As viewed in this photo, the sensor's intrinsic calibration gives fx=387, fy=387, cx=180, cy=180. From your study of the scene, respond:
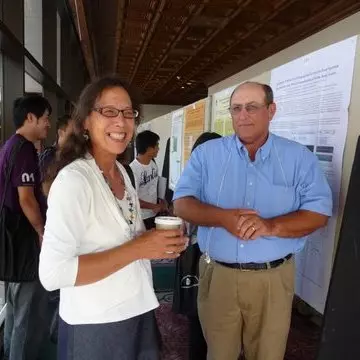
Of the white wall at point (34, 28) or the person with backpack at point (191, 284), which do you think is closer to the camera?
the person with backpack at point (191, 284)

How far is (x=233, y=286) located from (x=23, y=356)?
134cm

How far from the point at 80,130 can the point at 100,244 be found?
0.36 meters

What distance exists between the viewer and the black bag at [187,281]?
2.13 metres

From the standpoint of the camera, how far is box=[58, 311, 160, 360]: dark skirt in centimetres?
112

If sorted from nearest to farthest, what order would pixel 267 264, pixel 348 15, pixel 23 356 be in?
pixel 267 264 < pixel 23 356 < pixel 348 15

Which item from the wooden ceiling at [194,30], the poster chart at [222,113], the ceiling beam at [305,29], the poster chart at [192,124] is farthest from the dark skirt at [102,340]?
the ceiling beam at [305,29]

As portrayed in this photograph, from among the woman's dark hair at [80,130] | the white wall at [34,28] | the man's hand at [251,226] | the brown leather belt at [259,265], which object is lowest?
the brown leather belt at [259,265]

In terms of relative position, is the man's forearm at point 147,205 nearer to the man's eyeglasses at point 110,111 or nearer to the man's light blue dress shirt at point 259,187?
the man's light blue dress shirt at point 259,187

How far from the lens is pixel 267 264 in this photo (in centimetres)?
163

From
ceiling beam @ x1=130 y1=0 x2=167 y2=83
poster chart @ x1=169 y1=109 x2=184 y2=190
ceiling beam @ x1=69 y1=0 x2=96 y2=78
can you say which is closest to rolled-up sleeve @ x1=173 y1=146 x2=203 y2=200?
ceiling beam @ x1=130 y1=0 x2=167 y2=83

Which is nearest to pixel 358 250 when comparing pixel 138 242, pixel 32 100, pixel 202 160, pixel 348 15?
pixel 138 242

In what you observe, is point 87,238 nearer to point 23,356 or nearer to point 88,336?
point 88,336

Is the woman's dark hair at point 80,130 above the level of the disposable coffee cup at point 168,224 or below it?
above

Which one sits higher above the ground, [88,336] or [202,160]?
[202,160]
